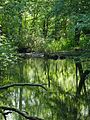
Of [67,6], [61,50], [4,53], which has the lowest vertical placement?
[61,50]

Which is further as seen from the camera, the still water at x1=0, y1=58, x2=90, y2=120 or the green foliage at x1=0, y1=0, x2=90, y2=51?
the green foliage at x1=0, y1=0, x2=90, y2=51

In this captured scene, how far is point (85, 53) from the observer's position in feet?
47.0

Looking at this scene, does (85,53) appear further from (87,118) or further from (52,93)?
(87,118)

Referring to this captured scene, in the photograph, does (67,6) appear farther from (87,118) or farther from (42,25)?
(42,25)

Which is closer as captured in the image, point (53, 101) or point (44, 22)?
point (53, 101)

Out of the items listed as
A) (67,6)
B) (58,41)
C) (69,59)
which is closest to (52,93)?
(67,6)

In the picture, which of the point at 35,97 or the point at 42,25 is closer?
the point at 35,97

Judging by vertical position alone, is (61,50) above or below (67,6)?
below

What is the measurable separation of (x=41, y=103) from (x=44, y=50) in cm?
2309

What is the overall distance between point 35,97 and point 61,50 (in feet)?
76.4

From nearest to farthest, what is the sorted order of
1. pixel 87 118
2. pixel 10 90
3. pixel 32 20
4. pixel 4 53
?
pixel 87 118
pixel 10 90
pixel 4 53
pixel 32 20

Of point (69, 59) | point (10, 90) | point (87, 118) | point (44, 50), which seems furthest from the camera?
point (44, 50)

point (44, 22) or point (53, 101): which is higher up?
point (53, 101)

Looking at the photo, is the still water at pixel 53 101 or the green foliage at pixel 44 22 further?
the green foliage at pixel 44 22
